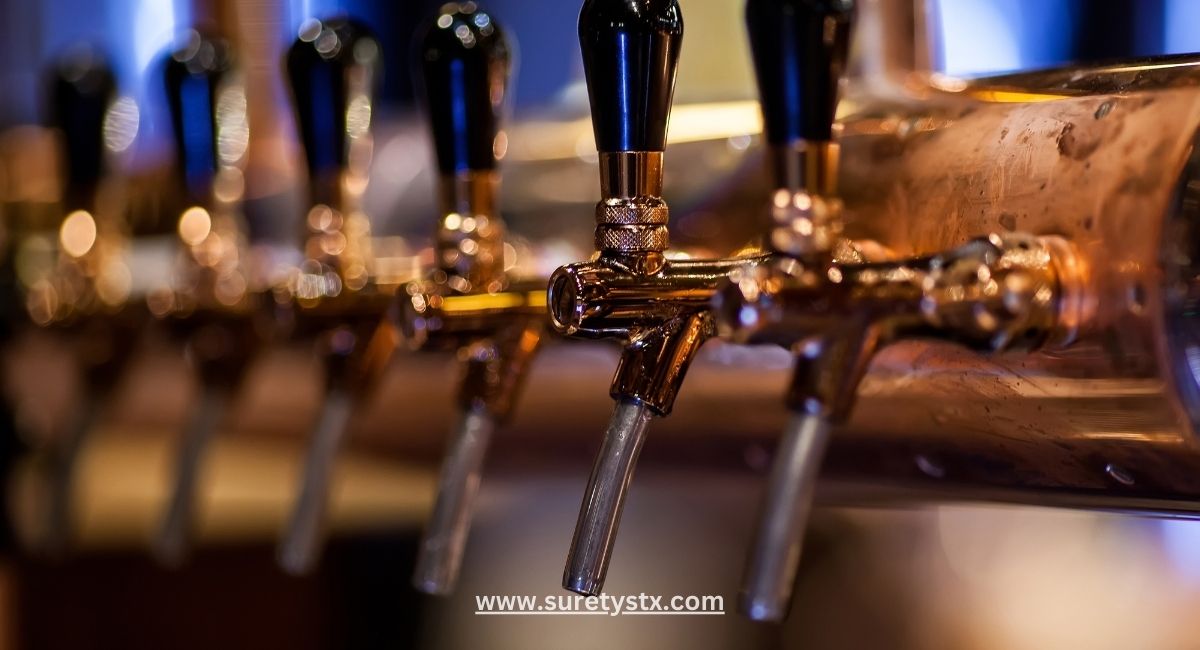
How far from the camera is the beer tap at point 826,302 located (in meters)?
0.42

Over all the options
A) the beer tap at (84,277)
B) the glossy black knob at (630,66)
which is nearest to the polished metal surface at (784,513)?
the glossy black knob at (630,66)

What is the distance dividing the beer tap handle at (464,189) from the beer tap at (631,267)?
0.11m

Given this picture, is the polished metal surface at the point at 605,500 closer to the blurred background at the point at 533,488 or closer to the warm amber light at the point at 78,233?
the blurred background at the point at 533,488

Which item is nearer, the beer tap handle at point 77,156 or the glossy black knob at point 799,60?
the glossy black knob at point 799,60

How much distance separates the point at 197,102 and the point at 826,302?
0.50m

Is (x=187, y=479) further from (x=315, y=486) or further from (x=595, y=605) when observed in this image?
(x=595, y=605)

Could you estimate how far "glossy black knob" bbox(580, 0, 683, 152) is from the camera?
46cm

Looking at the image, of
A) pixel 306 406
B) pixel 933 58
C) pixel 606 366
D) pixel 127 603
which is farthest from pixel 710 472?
pixel 127 603

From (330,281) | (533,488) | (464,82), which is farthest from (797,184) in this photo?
(533,488)

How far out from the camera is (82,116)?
35.9 inches

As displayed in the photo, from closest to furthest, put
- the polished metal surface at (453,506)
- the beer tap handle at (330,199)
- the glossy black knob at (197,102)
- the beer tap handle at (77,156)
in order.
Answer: the polished metal surface at (453,506) < the beer tap handle at (330,199) < the glossy black knob at (197,102) < the beer tap handle at (77,156)

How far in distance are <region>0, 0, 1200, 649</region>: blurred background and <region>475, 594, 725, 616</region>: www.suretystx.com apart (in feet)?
0.05

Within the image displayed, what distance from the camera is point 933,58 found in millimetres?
688

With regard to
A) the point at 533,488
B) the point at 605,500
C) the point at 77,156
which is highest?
the point at 77,156
